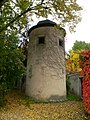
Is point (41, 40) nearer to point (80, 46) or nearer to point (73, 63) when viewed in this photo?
point (73, 63)

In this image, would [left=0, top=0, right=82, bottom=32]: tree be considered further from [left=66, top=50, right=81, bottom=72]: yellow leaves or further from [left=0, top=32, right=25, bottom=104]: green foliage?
[left=66, top=50, right=81, bottom=72]: yellow leaves

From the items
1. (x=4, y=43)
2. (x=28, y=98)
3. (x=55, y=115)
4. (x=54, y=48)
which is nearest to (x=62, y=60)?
(x=54, y=48)

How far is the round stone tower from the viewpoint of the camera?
49.4ft

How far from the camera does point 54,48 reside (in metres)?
16.3

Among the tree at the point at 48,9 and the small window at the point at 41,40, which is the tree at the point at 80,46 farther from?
the tree at the point at 48,9

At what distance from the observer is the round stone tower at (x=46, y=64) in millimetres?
15070

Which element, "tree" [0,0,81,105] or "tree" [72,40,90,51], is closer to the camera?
"tree" [0,0,81,105]

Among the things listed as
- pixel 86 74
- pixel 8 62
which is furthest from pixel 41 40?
pixel 86 74

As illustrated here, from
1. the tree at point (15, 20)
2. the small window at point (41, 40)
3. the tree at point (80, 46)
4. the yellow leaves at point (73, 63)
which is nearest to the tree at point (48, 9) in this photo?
the tree at point (15, 20)

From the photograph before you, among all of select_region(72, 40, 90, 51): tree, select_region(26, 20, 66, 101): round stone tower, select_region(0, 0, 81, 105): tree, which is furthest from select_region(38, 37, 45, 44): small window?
select_region(72, 40, 90, 51): tree

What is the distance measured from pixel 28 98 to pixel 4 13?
8.01 meters

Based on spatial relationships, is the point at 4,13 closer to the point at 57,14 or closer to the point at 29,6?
the point at 29,6

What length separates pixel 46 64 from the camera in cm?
1557

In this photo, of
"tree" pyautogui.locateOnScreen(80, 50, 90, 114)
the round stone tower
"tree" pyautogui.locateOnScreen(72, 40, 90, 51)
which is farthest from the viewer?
"tree" pyautogui.locateOnScreen(72, 40, 90, 51)
